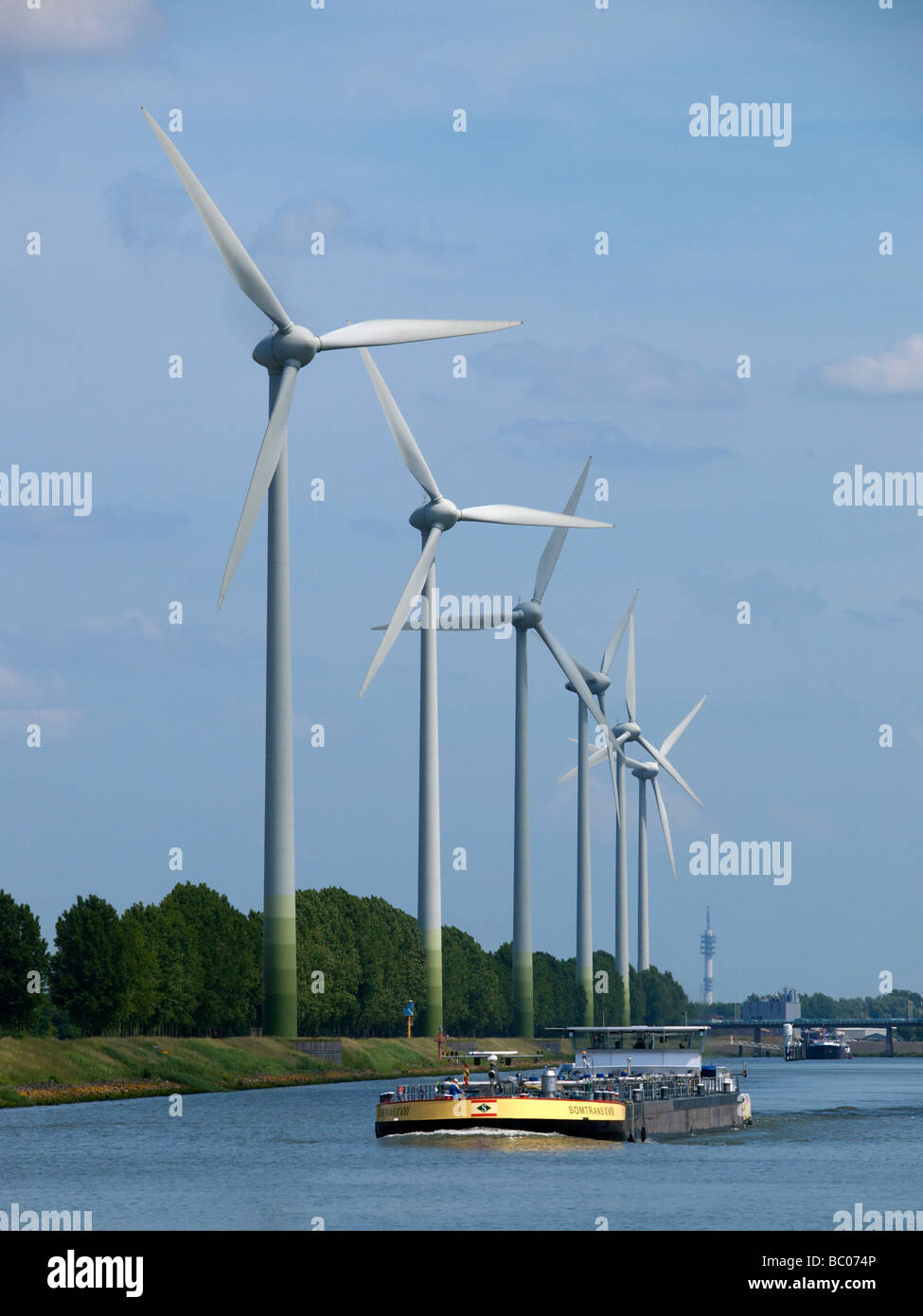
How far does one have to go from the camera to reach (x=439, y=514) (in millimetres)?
173625

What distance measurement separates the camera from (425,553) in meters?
161

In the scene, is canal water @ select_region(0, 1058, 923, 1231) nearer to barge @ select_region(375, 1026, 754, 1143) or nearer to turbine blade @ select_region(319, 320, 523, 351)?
barge @ select_region(375, 1026, 754, 1143)

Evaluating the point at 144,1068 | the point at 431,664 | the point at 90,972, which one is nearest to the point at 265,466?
the point at 144,1068

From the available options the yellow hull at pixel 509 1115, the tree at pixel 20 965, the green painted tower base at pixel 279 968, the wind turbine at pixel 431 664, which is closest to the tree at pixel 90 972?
the tree at pixel 20 965

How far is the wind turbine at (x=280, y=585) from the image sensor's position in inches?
5039

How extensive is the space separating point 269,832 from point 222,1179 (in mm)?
55246

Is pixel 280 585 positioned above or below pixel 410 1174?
above

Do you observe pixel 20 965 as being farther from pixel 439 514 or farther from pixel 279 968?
pixel 439 514

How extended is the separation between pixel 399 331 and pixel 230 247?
12562mm

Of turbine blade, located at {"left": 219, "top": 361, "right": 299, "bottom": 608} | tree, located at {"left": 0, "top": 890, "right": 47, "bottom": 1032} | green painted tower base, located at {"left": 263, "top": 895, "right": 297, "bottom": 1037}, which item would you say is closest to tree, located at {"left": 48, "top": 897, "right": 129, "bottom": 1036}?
tree, located at {"left": 0, "top": 890, "right": 47, "bottom": 1032}

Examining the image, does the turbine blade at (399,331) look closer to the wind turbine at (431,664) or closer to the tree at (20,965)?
the wind turbine at (431,664)

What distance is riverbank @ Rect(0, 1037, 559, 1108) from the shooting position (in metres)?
116

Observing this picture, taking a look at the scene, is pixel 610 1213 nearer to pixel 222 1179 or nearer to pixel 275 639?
pixel 222 1179
